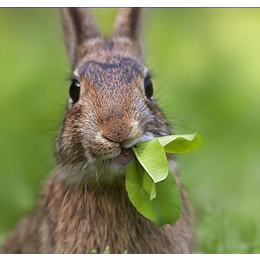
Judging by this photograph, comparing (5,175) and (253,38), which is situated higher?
(253,38)

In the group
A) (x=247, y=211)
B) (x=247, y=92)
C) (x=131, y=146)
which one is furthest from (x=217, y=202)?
(x=131, y=146)

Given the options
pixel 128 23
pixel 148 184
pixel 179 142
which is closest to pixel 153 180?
pixel 148 184

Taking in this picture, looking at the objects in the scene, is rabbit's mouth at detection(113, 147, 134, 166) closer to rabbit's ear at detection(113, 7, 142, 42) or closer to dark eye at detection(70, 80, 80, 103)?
dark eye at detection(70, 80, 80, 103)

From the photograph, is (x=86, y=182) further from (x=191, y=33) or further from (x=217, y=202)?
(x=191, y=33)

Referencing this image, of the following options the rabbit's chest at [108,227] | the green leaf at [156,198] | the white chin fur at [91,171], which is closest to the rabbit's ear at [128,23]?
the white chin fur at [91,171]

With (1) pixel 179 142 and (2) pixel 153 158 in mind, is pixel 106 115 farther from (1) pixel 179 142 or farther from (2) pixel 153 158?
(1) pixel 179 142

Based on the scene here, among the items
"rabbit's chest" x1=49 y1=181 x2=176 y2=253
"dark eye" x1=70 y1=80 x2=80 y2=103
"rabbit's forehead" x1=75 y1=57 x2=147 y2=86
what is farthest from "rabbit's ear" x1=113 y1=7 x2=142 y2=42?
"rabbit's chest" x1=49 y1=181 x2=176 y2=253
